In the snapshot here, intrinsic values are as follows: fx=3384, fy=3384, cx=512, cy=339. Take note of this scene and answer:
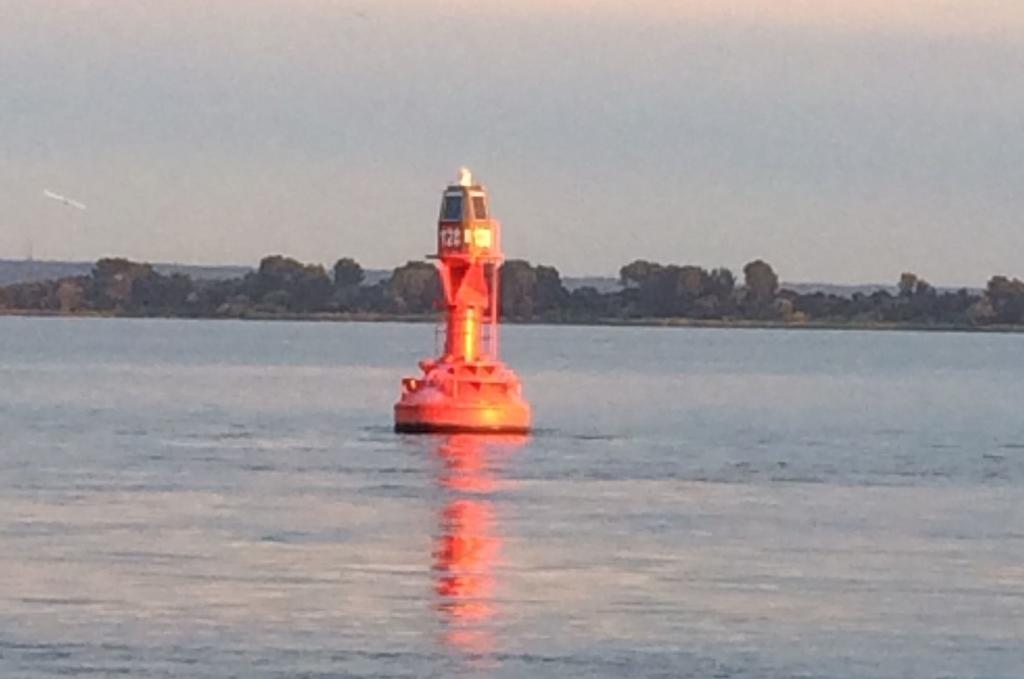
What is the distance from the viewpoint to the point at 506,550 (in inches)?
1580

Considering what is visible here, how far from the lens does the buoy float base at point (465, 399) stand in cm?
5828

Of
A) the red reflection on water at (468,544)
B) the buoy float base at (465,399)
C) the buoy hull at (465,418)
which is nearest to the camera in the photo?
the red reflection on water at (468,544)

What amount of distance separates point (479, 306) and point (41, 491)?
1158 cm

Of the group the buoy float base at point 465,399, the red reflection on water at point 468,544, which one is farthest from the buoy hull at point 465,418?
the red reflection on water at point 468,544

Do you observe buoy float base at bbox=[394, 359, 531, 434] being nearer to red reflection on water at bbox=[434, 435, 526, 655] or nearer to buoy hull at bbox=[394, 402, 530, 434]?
buoy hull at bbox=[394, 402, 530, 434]

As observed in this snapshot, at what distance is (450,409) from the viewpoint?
193 feet

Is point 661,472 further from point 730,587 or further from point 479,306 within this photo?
point 730,587

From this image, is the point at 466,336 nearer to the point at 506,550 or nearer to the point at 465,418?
the point at 465,418

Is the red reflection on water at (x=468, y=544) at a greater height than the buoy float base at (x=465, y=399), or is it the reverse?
the buoy float base at (x=465, y=399)

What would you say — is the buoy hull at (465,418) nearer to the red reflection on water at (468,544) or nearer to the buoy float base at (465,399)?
the buoy float base at (465,399)

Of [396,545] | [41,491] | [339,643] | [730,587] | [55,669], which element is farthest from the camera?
[41,491]

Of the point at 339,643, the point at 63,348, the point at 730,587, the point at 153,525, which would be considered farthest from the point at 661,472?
the point at 63,348

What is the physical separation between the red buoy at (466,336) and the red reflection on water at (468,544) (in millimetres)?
692

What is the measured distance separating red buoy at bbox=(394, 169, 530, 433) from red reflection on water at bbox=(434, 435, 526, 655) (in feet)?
2.27
